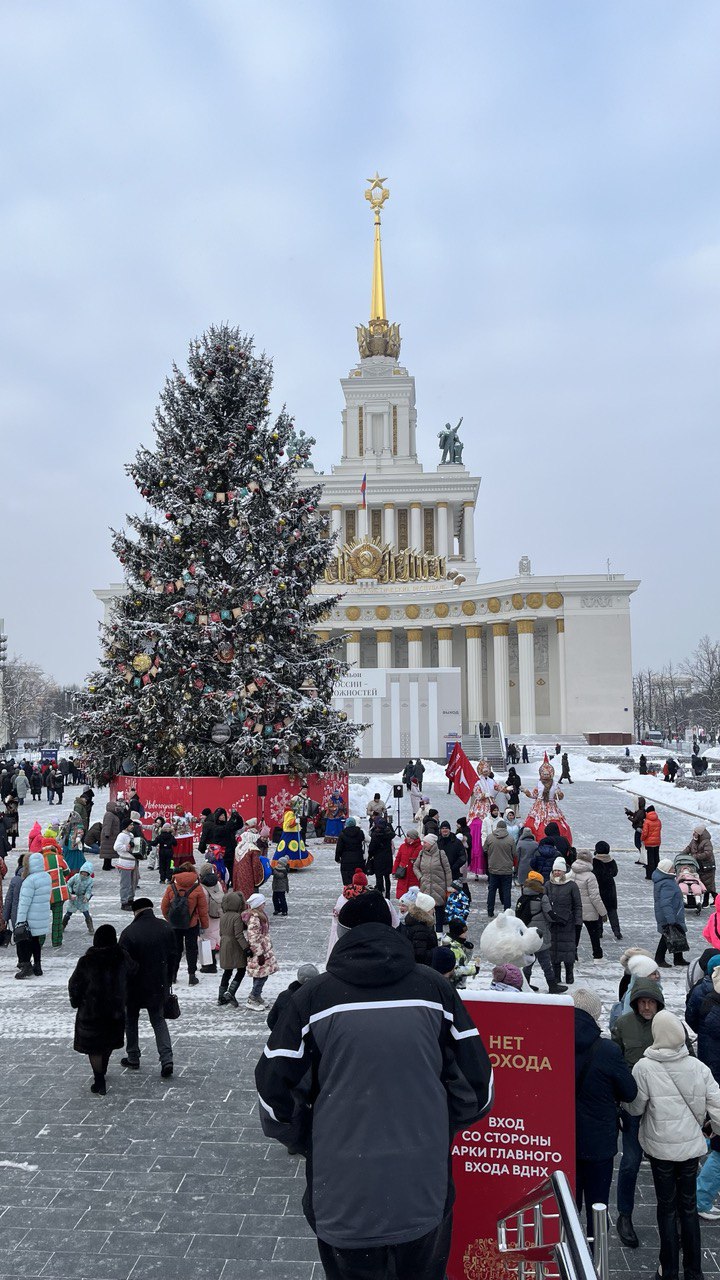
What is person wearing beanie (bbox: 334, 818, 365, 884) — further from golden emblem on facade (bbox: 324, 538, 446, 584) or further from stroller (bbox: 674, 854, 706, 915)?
golden emblem on facade (bbox: 324, 538, 446, 584)

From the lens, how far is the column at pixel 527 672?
5391 cm

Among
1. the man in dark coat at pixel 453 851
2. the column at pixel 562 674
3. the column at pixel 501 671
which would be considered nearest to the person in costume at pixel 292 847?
the man in dark coat at pixel 453 851

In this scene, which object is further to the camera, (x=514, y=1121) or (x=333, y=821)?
(x=333, y=821)

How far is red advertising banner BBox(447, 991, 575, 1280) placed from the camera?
3838 mm

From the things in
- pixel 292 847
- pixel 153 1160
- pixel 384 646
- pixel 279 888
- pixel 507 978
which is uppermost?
pixel 384 646

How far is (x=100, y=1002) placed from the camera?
6.31 metres

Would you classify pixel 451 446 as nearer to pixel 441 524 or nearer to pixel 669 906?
pixel 441 524

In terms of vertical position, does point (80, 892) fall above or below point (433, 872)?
below

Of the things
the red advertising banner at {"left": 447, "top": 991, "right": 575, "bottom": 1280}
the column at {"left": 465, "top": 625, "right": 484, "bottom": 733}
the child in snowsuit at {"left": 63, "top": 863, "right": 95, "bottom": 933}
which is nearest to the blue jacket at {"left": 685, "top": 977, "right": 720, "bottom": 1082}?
the red advertising banner at {"left": 447, "top": 991, "right": 575, "bottom": 1280}

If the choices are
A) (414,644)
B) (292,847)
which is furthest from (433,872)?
(414,644)

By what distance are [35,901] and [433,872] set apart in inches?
165

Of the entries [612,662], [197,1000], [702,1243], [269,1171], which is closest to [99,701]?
[197,1000]

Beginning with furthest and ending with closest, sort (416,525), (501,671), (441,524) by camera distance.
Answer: (416,525), (441,524), (501,671)

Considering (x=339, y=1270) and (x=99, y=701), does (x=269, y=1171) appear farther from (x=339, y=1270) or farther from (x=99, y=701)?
(x=99, y=701)
